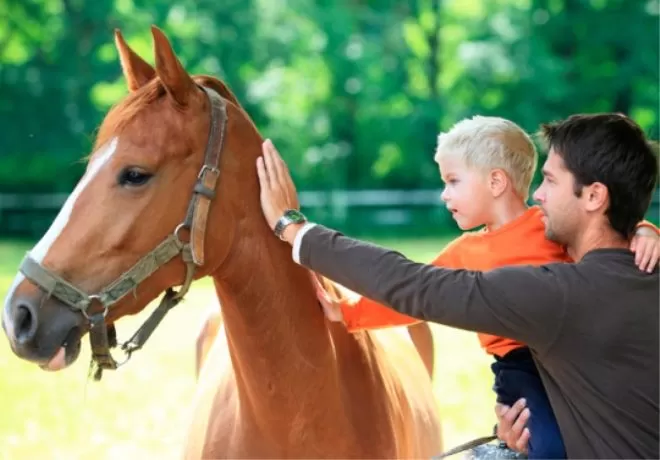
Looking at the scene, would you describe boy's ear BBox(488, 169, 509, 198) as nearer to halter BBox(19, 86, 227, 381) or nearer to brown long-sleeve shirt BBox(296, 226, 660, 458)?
brown long-sleeve shirt BBox(296, 226, 660, 458)

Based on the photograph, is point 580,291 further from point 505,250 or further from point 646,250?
point 505,250

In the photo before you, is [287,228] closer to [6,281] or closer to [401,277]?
[401,277]

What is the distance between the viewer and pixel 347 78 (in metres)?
26.0

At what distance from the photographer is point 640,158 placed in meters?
2.48

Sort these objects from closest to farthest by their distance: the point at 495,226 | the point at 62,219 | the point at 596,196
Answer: the point at 596,196 < the point at 62,219 < the point at 495,226

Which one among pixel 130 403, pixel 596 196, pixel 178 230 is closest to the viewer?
pixel 596 196

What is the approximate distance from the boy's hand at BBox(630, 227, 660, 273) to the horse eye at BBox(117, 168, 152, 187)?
51.6 inches

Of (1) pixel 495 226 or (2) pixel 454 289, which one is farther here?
(1) pixel 495 226

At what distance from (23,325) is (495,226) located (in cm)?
138

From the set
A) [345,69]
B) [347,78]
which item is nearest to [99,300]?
[345,69]

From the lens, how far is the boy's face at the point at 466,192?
288 centimetres

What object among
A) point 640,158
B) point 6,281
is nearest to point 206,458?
point 640,158

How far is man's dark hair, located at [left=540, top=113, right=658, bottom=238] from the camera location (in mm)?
2451

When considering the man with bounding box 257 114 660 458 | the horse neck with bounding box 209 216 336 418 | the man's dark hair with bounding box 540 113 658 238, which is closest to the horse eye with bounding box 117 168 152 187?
the horse neck with bounding box 209 216 336 418
